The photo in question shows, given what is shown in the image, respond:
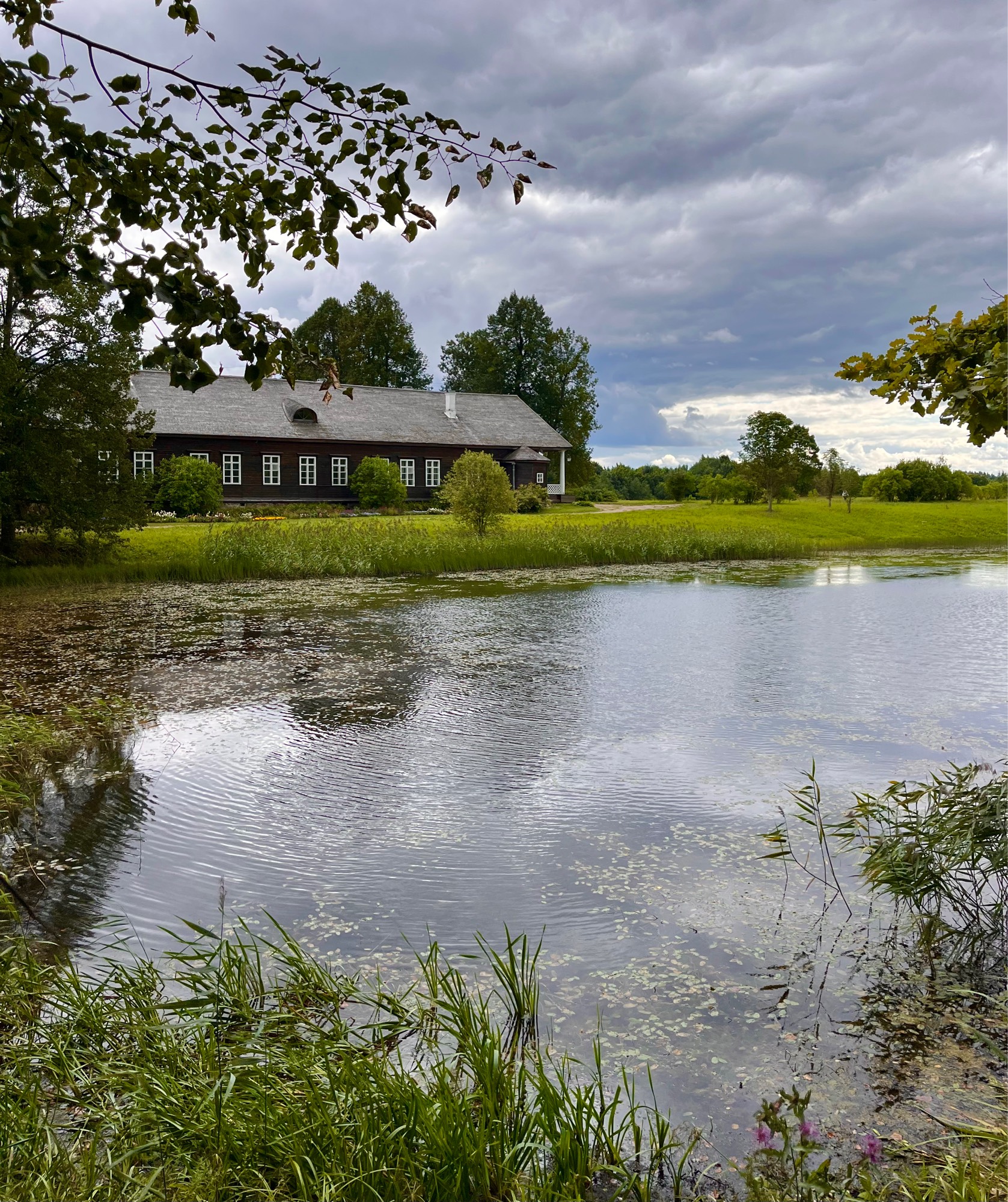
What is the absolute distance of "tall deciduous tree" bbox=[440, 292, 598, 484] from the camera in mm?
54562

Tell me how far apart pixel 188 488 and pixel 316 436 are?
8.85 m

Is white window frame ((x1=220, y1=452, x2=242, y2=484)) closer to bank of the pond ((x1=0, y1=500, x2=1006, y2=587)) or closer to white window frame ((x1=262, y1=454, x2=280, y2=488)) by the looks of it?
white window frame ((x1=262, y1=454, x2=280, y2=488))

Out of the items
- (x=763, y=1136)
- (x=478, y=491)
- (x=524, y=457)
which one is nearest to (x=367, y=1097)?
(x=763, y=1136)

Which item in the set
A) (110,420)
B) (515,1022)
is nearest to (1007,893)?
(515,1022)

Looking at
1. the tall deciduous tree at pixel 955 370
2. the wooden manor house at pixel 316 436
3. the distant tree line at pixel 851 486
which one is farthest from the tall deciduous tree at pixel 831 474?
the tall deciduous tree at pixel 955 370

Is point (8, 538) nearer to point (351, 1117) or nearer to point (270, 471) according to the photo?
point (351, 1117)

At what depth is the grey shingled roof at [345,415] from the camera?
34500 millimetres

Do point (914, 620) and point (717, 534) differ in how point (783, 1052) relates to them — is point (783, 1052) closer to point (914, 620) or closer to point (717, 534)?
point (914, 620)

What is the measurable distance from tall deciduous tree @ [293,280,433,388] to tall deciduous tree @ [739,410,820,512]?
2691 cm

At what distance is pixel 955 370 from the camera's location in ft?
11.6

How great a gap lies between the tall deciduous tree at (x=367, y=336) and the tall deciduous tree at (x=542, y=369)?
17.1ft

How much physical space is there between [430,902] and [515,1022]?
3.10 feet

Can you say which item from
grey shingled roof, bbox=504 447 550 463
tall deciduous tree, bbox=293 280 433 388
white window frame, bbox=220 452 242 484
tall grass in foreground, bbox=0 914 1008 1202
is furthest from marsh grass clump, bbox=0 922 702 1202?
tall deciduous tree, bbox=293 280 433 388

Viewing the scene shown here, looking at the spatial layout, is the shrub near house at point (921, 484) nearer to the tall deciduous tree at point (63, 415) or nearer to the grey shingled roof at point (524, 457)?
the grey shingled roof at point (524, 457)
